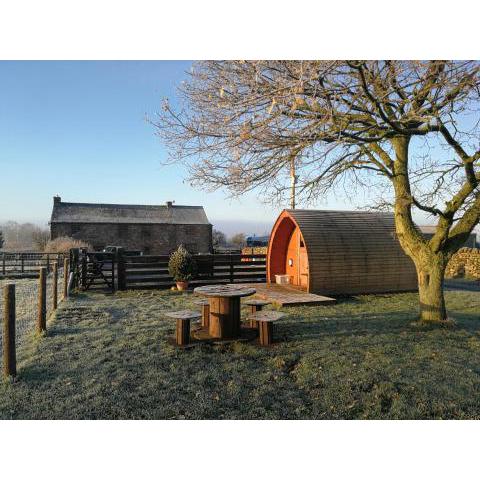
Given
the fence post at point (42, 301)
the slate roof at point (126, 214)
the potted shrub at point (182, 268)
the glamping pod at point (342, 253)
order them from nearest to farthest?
the fence post at point (42, 301), the glamping pod at point (342, 253), the potted shrub at point (182, 268), the slate roof at point (126, 214)

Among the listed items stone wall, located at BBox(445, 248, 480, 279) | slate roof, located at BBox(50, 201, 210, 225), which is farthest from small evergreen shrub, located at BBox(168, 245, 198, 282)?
slate roof, located at BBox(50, 201, 210, 225)

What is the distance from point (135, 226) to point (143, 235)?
3.81 ft

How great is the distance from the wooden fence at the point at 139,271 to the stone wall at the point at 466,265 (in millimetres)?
10746

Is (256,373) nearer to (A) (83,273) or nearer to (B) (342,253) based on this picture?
(B) (342,253)

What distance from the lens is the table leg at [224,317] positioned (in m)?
7.27

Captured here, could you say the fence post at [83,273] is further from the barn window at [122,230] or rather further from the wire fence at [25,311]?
the barn window at [122,230]

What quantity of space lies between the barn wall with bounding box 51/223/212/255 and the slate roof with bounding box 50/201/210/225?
51 cm

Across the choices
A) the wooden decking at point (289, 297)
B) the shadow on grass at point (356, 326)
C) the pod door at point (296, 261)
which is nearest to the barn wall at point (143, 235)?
the pod door at point (296, 261)

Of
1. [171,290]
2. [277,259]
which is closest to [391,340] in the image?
[277,259]

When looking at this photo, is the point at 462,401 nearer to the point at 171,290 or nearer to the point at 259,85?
the point at 259,85

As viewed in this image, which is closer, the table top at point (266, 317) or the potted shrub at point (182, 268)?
the table top at point (266, 317)

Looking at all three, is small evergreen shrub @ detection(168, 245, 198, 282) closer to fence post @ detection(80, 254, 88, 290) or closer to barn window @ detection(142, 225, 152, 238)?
fence post @ detection(80, 254, 88, 290)

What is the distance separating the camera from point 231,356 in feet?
21.0

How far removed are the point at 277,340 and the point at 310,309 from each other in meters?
3.12
